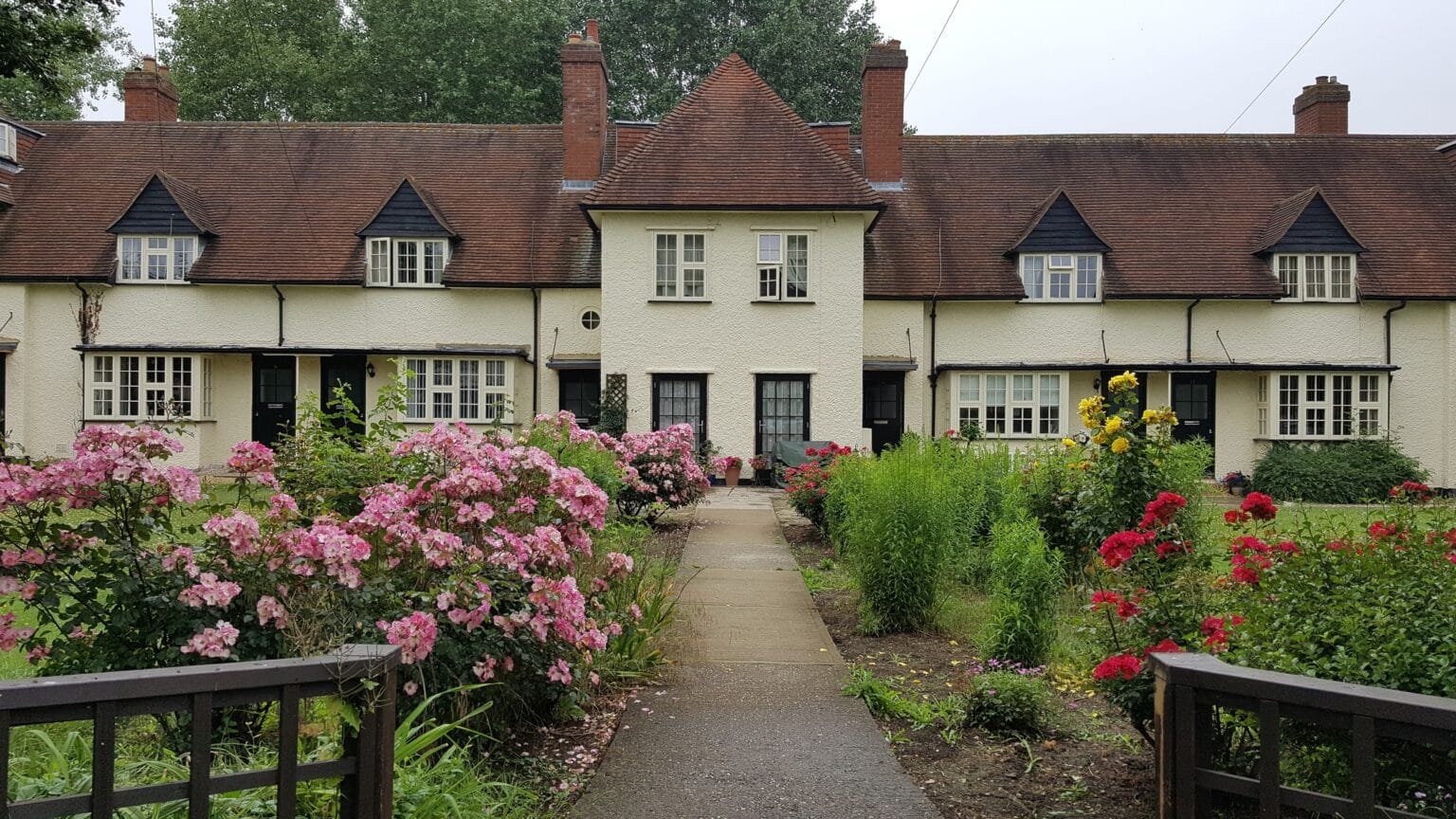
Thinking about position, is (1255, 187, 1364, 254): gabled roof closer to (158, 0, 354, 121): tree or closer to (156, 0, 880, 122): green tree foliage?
(156, 0, 880, 122): green tree foliage

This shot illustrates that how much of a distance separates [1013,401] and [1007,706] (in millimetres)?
17885

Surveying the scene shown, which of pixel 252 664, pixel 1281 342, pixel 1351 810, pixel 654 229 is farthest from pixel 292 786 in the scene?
pixel 1281 342

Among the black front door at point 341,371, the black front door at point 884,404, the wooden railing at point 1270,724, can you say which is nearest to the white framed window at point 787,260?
the black front door at point 884,404

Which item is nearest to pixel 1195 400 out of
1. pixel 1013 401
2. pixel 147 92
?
pixel 1013 401

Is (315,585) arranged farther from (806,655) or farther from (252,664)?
(806,655)

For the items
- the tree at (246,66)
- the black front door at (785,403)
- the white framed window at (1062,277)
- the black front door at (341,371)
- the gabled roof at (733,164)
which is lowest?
the black front door at (785,403)

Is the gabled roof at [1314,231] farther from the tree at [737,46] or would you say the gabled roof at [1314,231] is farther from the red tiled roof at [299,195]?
the tree at [737,46]

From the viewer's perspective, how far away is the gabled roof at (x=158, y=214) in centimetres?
2255

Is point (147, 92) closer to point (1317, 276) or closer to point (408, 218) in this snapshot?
point (408, 218)

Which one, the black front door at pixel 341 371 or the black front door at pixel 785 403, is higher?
the black front door at pixel 341 371

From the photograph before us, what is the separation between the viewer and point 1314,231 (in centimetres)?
2273

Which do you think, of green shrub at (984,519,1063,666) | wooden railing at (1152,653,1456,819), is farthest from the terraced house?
wooden railing at (1152,653,1456,819)

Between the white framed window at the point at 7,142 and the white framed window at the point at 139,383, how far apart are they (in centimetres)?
530

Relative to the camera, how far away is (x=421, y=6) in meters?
36.3
